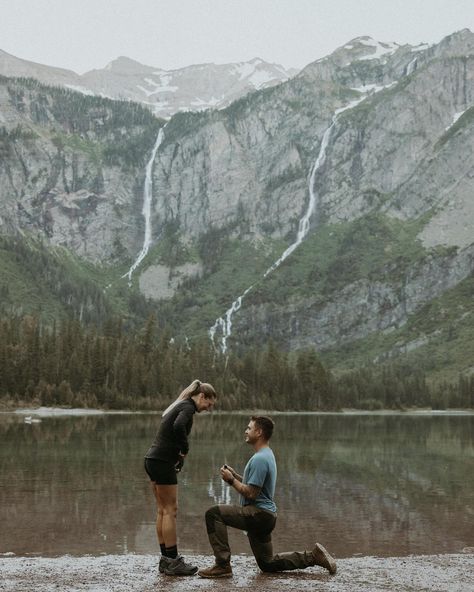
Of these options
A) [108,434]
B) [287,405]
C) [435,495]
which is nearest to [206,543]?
[435,495]

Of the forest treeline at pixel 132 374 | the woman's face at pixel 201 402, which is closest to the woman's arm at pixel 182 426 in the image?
the woman's face at pixel 201 402

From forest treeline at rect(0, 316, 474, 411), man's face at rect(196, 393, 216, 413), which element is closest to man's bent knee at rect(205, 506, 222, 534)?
man's face at rect(196, 393, 216, 413)

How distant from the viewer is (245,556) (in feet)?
60.2

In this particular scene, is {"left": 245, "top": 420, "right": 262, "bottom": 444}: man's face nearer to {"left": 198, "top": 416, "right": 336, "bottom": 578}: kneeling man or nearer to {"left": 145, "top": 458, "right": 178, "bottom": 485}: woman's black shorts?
{"left": 198, "top": 416, "right": 336, "bottom": 578}: kneeling man

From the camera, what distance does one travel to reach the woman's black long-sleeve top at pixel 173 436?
1636 cm

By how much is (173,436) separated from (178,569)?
2691 millimetres

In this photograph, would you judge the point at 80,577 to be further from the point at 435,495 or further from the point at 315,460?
the point at 315,460

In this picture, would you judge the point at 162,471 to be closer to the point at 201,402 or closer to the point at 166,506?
the point at 166,506

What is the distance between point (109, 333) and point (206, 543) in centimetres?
17585

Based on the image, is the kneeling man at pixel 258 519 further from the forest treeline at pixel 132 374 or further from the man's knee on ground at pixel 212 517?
the forest treeline at pixel 132 374

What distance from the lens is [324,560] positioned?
15.7 meters

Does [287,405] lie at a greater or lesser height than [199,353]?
lesser

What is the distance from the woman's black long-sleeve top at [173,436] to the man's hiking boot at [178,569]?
2042mm

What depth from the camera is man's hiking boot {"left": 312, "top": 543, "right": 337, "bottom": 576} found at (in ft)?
51.3
